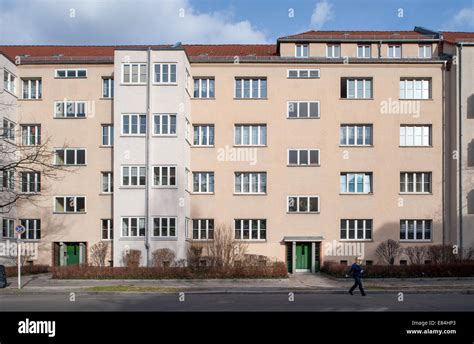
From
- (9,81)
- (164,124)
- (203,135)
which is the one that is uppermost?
(9,81)

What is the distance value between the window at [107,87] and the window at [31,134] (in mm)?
4765

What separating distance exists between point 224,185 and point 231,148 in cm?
246

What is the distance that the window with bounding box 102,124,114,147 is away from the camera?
4041cm

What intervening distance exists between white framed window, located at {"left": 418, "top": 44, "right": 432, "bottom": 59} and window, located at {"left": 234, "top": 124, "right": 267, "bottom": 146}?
12.0 metres

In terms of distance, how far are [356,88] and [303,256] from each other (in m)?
11.5

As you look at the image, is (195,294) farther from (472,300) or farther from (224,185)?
(224,185)

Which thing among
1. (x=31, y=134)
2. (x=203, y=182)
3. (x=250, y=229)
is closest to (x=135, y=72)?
(x=31, y=134)

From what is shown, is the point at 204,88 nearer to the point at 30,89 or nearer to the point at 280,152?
the point at 280,152

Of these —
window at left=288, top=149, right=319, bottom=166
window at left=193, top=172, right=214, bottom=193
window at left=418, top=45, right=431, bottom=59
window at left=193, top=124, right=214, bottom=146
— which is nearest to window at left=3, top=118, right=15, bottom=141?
window at left=193, top=124, right=214, bottom=146

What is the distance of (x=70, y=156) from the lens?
132ft

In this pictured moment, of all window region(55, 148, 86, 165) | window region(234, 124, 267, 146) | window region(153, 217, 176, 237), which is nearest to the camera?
window region(153, 217, 176, 237)

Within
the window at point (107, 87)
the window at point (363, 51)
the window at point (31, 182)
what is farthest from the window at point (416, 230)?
the window at point (31, 182)

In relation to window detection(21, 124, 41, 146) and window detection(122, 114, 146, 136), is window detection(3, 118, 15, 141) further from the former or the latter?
window detection(122, 114, 146, 136)
